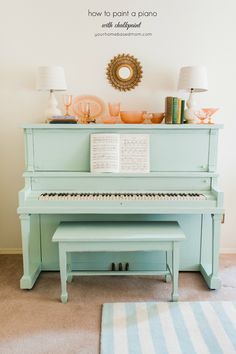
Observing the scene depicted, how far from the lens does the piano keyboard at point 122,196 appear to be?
96.3 inches

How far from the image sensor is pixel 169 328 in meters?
2.09

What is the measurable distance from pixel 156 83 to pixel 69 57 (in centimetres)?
80

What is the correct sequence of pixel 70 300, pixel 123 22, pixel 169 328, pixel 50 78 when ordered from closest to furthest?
pixel 169 328, pixel 70 300, pixel 50 78, pixel 123 22

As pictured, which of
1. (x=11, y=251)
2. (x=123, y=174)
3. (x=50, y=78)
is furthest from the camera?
(x=11, y=251)

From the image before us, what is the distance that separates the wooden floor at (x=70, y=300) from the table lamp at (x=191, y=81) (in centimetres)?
135

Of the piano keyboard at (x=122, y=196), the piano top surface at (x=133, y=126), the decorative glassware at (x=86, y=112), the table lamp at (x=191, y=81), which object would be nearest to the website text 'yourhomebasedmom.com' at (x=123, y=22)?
the table lamp at (x=191, y=81)

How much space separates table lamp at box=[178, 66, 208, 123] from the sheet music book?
16.8 inches

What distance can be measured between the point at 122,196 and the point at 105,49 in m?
1.35

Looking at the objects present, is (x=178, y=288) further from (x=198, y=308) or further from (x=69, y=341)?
(x=69, y=341)

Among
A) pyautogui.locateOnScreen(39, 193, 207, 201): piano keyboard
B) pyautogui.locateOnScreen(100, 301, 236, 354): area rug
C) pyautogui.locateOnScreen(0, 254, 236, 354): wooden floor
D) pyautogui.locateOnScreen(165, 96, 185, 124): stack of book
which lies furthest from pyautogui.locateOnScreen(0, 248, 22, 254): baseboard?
pyautogui.locateOnScreen(165, 96, 185, 124): stack of book

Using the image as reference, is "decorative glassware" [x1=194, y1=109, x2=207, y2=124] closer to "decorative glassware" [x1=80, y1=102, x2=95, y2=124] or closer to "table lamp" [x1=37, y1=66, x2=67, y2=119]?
"decorative glassware" [x1=80, y1=102, x2=95, y2=124]

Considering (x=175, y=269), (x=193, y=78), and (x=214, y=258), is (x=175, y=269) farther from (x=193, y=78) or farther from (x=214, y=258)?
(x=193, y=78)

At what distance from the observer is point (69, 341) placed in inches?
78.9

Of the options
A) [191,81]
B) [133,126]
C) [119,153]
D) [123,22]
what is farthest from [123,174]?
[123,22]
